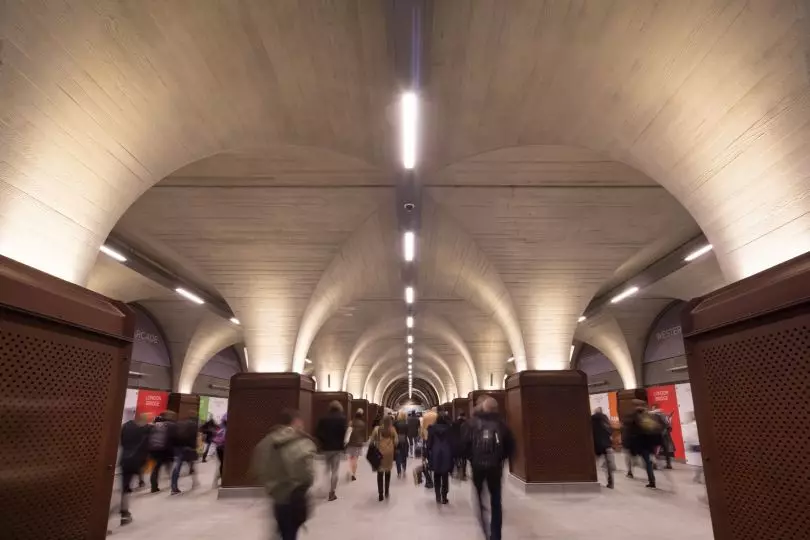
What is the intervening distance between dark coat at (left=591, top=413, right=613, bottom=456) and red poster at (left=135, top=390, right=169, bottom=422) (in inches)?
550

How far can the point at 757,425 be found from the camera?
3771mm

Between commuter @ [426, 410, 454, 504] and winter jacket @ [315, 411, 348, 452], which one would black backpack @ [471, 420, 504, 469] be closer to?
commuter @ [426, 410, 454, 504]

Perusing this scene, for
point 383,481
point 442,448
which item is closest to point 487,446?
point 442,448

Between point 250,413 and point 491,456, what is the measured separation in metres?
6.35

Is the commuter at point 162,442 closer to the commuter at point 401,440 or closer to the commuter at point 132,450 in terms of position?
the commuter at point 132,450

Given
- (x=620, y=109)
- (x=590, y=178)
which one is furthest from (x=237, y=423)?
(x=620, y=109)

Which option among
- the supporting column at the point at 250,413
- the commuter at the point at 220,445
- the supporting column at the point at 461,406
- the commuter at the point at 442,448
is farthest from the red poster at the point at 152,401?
the supporting column at the point at 461,406

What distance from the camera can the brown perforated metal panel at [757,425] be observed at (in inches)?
134

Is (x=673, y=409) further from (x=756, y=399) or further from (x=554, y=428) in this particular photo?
(x=756, y=399)

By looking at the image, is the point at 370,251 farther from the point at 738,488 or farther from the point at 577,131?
the point at 738,488

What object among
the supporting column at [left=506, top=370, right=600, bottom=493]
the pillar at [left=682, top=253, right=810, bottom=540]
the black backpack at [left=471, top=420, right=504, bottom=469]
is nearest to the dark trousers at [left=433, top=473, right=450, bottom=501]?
the supporting column at [left=506, top=370, right=600, bottom=493]

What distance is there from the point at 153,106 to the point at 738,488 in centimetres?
657

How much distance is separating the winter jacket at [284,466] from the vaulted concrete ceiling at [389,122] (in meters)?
2.53

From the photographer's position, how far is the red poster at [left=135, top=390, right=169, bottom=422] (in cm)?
1605
